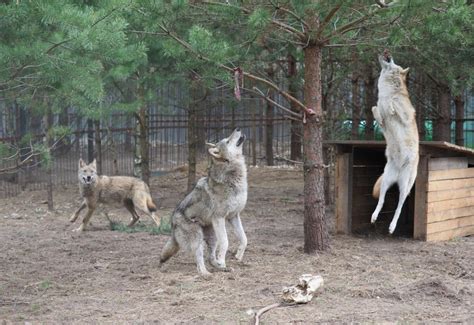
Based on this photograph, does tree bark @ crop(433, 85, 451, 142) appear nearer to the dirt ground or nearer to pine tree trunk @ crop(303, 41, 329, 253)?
the dirt ground

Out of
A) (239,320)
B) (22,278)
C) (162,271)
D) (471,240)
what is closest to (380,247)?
(471,240)

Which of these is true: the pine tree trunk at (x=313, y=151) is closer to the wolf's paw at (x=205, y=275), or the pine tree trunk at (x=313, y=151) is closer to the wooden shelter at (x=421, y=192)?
the wooden shelter at (x=421, y=192)

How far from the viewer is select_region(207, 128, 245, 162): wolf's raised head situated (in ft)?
25.6

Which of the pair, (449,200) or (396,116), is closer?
(396,116)

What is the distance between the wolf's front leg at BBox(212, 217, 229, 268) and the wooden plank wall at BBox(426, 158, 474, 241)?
308 cm

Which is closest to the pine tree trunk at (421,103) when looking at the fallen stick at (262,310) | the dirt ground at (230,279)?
the dirt ground at (230,279)

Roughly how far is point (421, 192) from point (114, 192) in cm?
533

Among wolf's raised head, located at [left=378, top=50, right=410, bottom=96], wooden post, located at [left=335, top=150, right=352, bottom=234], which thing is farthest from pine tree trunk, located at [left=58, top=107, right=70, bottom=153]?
wolf's raised head, located at [left=378, top=50, right=410, bottom=96]

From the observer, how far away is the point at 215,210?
7.60 metres

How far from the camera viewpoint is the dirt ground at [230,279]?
586cm

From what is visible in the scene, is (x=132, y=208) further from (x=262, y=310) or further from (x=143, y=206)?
(x=262, y=310)

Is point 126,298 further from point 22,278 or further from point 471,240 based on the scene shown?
point 471,240

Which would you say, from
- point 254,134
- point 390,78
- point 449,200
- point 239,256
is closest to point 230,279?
point 239,256

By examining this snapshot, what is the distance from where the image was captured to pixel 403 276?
7.14 metres
